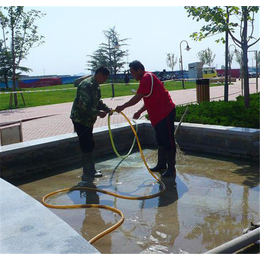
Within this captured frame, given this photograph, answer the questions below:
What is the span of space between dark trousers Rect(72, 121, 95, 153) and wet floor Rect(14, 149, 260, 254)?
48 cm

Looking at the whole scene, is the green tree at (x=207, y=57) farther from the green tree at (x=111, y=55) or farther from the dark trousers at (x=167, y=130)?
the dark trousers at (x=167, y=130)

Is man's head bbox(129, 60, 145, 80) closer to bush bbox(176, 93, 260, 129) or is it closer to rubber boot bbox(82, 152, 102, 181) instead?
rubber boot bbox(82, 152, 102, 181)

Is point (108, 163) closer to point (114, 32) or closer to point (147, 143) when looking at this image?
point (147, 143)

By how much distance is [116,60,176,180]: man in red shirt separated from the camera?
5.59 metres

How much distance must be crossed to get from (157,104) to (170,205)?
166cm

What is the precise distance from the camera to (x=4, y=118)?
44.7ft

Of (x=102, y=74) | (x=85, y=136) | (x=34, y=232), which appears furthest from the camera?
(x=85, y=136)

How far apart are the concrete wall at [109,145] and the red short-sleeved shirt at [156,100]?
5.26 ft

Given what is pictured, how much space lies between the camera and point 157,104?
18.7 ft

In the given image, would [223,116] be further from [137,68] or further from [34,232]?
[34,232]

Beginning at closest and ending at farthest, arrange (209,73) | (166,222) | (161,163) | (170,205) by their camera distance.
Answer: (166,222) → (170,205) → (161,163) → (209,73)

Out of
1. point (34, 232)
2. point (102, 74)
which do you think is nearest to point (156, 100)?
point (102, 74)

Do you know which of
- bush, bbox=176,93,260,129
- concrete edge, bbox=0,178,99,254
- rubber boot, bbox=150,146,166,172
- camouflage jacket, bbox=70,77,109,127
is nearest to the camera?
concrete edge, bbox=0,178,99,254

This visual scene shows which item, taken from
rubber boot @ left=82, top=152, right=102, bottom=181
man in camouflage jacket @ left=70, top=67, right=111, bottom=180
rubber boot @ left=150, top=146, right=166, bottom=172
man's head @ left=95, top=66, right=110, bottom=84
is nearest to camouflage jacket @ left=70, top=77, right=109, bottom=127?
man in camouflage jacket @ left=70, top=67, right=111, bottom=180
